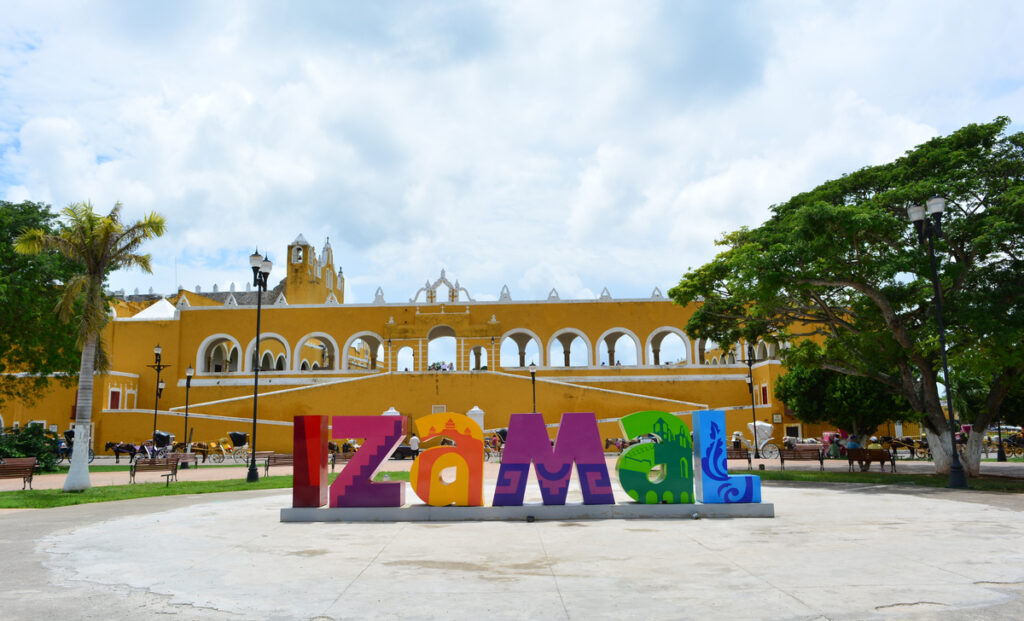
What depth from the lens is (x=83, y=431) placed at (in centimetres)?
1387

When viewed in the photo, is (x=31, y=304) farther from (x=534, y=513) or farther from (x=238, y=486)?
(x=534, y=513)

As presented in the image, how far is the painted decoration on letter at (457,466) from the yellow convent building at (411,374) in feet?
63.8

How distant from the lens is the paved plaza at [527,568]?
4492 mm

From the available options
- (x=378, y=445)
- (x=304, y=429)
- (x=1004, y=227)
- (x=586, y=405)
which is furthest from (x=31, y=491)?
(x=586, y=405)

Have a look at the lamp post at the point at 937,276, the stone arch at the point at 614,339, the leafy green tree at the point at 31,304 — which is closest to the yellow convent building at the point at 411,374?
the stone arch at the point at 614,339

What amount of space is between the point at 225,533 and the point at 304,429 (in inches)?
68.5

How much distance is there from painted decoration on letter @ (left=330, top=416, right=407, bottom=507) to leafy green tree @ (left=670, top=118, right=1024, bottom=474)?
8.69m

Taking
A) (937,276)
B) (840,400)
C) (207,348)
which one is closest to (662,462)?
(937,276)

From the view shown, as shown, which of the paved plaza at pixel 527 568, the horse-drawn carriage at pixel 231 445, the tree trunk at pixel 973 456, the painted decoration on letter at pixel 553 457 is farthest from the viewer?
the horse-drawn carriage at pixel 231 445

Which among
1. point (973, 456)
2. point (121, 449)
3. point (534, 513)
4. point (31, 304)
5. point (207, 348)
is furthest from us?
point (207, 348)

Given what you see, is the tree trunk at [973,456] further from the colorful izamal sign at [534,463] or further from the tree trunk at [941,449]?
the colorful izamal sign at [534,463]

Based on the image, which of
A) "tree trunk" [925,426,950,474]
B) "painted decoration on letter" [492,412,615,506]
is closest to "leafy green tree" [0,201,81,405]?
"painted decoration on letter" [492,412,615,506]

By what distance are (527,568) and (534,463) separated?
10.8ft

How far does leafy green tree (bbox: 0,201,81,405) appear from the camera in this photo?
19344mm
